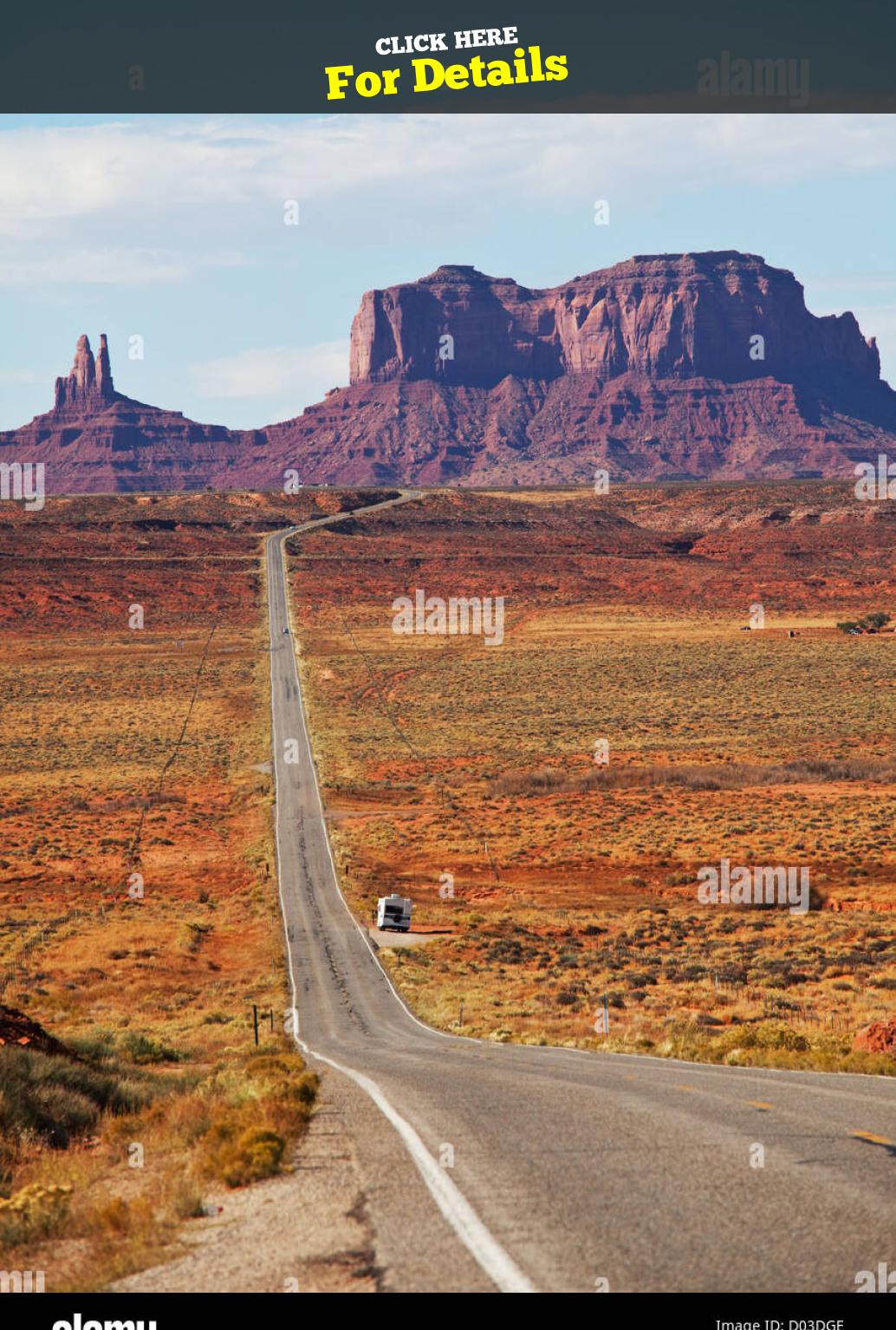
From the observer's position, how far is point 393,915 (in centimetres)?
4028

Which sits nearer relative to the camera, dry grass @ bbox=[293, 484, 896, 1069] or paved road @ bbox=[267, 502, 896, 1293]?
paved road @ bbox=[267, 502, 896, 1293]

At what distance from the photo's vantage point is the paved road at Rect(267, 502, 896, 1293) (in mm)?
8125

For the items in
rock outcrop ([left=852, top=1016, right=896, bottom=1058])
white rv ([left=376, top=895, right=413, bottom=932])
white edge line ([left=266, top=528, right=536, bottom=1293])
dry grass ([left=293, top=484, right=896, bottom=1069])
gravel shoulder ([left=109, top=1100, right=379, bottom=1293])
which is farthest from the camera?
white rv ([left=376, top=895, right=413, bottom=932])

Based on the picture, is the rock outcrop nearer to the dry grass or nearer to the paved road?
the dry grass

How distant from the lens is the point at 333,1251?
8.66 meters

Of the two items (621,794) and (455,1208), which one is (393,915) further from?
(455,1208)

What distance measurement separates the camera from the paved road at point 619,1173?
8125 mm

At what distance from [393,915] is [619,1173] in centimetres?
3008

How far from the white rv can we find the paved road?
62.9 ft

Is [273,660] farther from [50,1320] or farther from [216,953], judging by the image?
[50,1320]

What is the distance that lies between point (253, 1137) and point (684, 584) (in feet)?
452

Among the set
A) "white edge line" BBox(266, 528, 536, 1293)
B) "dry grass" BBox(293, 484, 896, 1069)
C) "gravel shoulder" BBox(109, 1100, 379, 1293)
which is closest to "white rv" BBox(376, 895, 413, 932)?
"dry grass" BBox(293, 484, 896, 1069)

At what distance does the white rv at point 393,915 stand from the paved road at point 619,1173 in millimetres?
19177

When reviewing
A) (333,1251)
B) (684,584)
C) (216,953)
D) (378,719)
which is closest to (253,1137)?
(333,1251)
